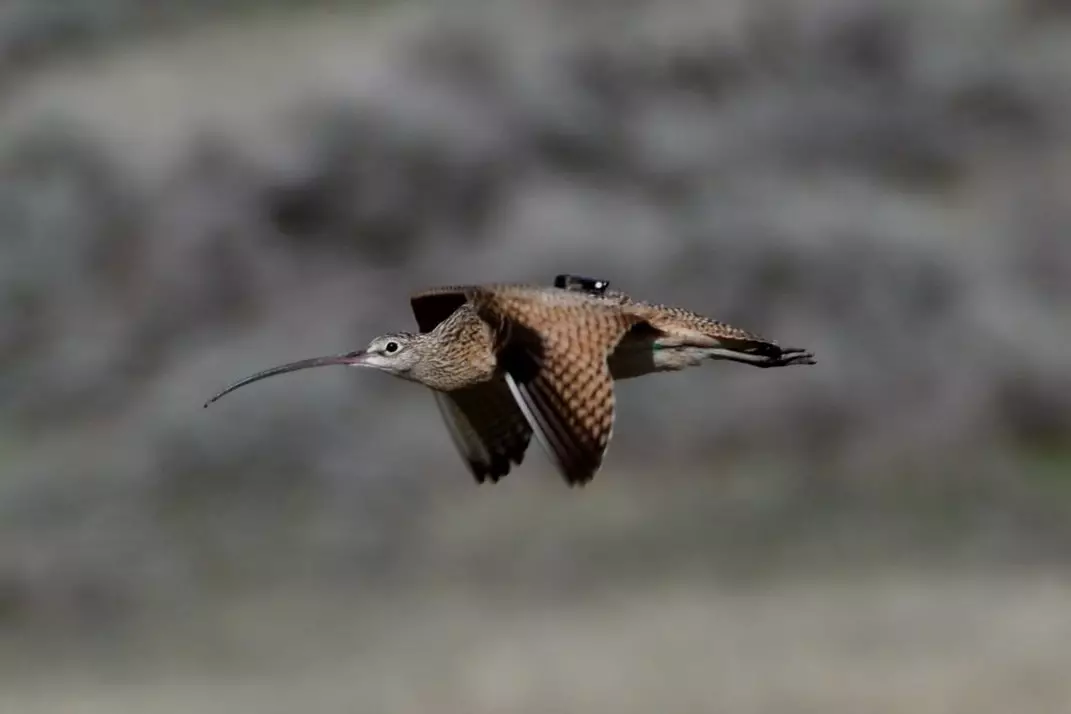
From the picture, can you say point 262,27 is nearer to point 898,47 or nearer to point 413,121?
point 413,121

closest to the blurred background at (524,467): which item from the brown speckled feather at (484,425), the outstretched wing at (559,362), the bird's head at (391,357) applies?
the brown speckled feather at (484,425)

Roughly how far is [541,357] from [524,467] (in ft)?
28.6

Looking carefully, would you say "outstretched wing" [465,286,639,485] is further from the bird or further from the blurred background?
the blurred background

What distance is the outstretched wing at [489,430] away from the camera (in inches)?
216

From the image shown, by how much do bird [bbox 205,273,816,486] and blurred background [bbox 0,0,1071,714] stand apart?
25.5 ft

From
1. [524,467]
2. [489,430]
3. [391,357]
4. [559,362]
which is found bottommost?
[524,467]

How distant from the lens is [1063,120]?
49.8 feet

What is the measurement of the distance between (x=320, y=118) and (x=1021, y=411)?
16.8 feet

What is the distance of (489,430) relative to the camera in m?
5.51

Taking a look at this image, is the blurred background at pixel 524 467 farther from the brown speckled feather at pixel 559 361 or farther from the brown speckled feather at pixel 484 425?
the brown speckled feather at pixel 559 361

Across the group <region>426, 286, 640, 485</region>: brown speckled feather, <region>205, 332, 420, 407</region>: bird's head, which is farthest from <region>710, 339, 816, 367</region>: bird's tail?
<region>205, 332, 420, 407</region>: bird's head

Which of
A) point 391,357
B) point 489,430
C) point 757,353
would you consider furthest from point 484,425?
point 757,353

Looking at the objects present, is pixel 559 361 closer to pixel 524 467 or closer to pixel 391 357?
pixel 391 357

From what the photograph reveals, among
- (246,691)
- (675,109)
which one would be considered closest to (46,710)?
(246,691)
